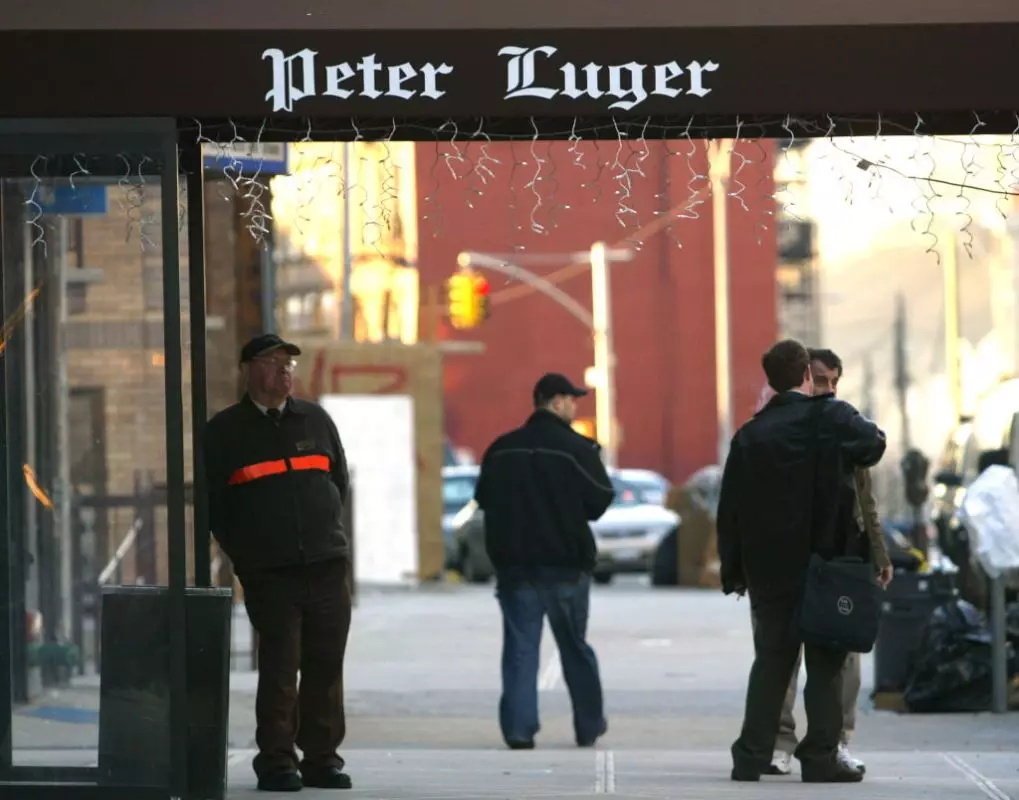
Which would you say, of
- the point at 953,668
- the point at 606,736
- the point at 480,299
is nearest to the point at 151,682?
the point at 606,736

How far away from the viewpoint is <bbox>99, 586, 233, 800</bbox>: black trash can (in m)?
8.41

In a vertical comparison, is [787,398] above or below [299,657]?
above

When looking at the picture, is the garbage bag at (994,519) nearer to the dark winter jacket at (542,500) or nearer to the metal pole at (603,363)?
the dark winter jacket at (542,500)

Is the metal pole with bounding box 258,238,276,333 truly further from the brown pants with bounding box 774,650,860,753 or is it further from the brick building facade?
the brown pants with bounding box 774,650,860,753

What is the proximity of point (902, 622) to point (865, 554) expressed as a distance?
11.9 feet

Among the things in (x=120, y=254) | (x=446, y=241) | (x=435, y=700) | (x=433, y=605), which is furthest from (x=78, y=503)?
(x=446, y=241)

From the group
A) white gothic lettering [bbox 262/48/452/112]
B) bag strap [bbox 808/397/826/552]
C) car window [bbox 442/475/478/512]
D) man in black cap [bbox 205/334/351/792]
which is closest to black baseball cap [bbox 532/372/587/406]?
bag strap [bbox 808/397/826/552]

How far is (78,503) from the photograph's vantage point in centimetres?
1345

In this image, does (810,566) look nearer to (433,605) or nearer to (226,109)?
(226,109)

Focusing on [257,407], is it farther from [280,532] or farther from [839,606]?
[839,606]

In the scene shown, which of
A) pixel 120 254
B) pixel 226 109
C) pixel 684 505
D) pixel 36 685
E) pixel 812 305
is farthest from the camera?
pixel 812 305

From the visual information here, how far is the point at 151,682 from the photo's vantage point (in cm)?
840

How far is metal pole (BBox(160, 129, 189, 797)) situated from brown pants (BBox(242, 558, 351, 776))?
32.6 inches

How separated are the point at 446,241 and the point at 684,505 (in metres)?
29.5
